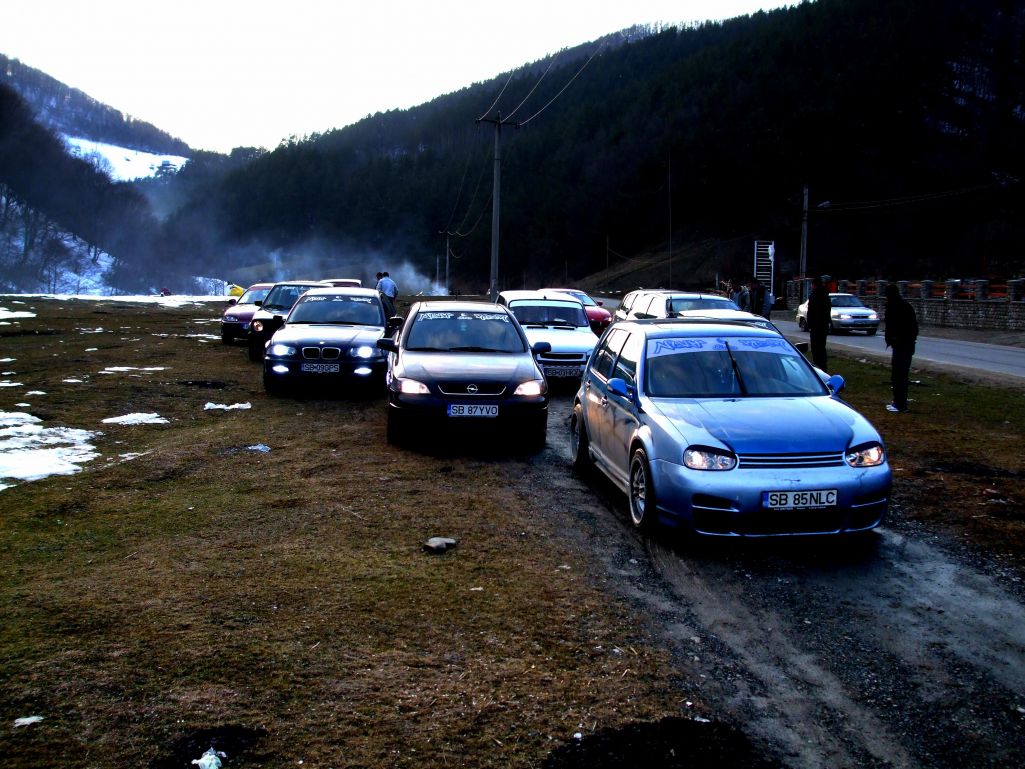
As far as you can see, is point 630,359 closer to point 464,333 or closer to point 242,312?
point 464,333

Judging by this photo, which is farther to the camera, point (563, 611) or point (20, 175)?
point (20, 175)

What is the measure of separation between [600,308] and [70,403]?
14577mm

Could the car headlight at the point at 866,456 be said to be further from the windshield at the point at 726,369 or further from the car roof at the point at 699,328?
the car roof at the point at 699,328

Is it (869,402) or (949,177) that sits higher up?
(949,177)

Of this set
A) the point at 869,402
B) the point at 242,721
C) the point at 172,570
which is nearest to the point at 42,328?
the point at 869,402

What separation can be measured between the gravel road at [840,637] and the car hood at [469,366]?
10.3 ft

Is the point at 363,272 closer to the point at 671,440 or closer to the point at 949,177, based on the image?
the point at 949,177

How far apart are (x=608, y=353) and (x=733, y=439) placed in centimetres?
280

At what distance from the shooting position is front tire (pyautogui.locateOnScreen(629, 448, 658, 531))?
668 centimetres

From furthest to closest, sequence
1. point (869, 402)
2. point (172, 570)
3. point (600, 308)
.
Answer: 1. point (600, 308)
2. point (869, 402)
3. point (172, 570)

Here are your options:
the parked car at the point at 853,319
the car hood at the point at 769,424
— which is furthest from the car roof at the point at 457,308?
the parked car at the point at 853,319

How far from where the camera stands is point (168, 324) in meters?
34.5

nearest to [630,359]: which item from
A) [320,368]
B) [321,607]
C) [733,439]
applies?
[733,439]

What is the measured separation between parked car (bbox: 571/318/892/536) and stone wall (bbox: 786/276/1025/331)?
87.2ft
